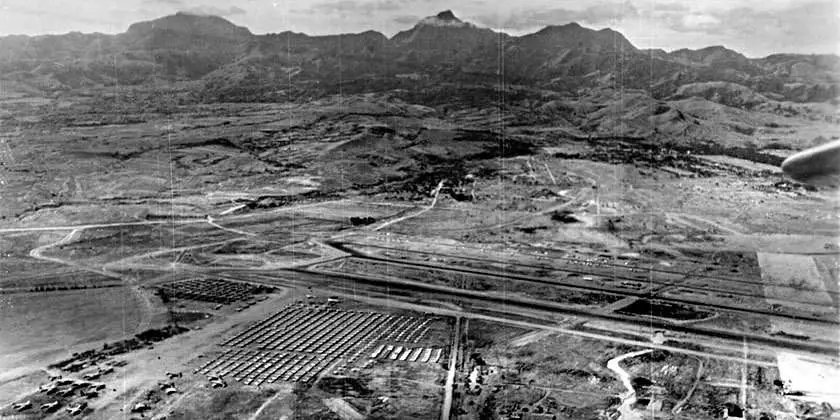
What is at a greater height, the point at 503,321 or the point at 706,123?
the point at 706,123

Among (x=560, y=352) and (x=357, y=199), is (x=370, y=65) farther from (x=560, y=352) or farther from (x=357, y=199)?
(x=560, y=352)

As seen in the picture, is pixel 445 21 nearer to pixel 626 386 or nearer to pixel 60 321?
pixel 60 321

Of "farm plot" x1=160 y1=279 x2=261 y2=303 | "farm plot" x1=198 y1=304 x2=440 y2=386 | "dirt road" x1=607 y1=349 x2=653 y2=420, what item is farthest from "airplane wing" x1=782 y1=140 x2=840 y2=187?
"farm plot" x1=160 y1=279 x2=261 y2=303

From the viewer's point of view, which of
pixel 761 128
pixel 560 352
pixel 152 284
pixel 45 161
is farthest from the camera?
pixel 761 128

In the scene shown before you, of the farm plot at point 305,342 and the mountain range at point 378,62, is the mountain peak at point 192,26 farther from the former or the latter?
the farm plot at point 305,342

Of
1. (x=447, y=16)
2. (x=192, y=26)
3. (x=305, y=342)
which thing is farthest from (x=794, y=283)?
(x=192, y=26)

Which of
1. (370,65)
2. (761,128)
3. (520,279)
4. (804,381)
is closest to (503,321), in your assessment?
(520,279)
